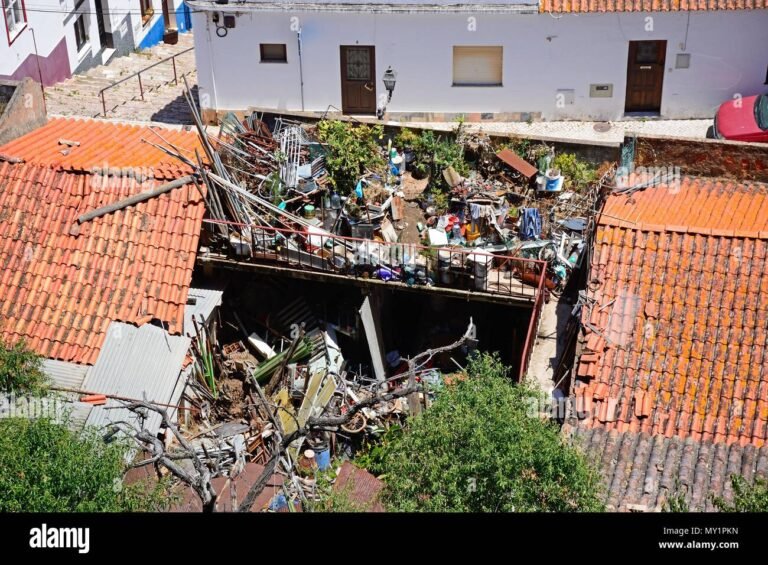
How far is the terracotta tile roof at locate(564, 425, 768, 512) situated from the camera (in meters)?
14.3

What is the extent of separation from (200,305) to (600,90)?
1169 centimetres

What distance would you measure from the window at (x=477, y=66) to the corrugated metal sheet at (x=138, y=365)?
35.4 ft

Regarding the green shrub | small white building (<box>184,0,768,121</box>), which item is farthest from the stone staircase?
the green shrub

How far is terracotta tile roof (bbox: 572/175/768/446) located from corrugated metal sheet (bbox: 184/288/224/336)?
24.9 ft

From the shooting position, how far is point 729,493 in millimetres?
14383

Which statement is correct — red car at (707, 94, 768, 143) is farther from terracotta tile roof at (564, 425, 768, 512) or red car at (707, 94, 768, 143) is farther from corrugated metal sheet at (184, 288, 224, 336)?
corrugated metal sheet at (184, 288, 224, 336)

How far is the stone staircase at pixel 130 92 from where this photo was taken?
2934 centimetres

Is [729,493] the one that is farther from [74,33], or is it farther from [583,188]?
[74,33]

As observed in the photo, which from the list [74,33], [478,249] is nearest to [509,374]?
[478,249]

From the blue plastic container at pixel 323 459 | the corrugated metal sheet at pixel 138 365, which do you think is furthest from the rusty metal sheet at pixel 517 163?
the corrugated metal sheet at pixel 138 365

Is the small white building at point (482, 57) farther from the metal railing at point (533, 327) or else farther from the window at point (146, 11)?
the window at point (146, 11)

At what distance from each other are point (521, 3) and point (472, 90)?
2433 millimetres

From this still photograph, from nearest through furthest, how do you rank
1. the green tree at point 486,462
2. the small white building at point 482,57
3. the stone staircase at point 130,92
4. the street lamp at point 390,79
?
1. the green tree at point 486,462
2. the small white building at point 482,57
3. the street lamp at point 390,79
4. the stone staircase at point 130,92
